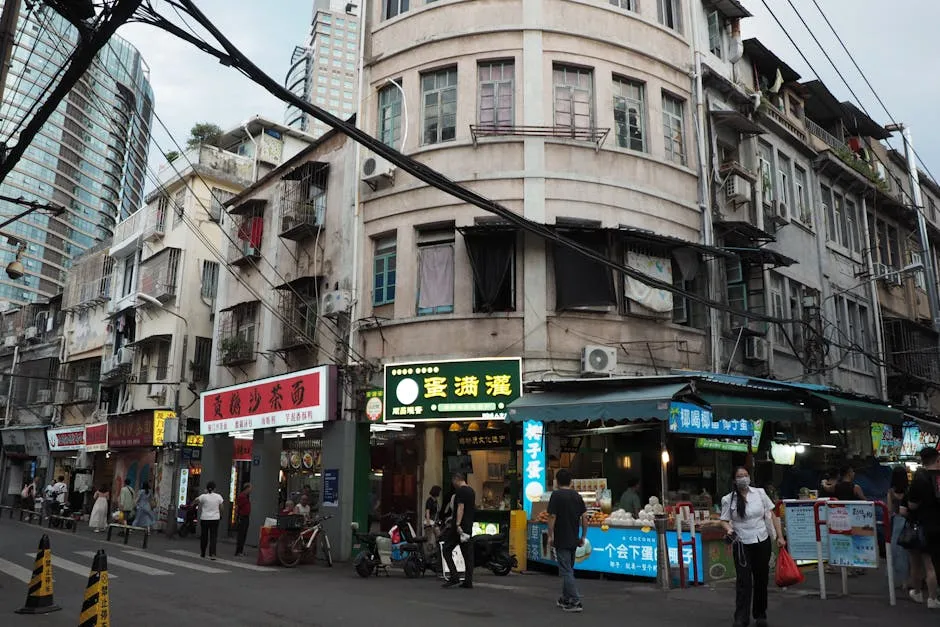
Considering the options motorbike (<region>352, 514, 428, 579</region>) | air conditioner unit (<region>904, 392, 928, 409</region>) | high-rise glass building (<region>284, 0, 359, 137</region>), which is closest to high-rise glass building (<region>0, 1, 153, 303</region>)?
high-rise glass building (<region>284, 0, 359, 137</region>)

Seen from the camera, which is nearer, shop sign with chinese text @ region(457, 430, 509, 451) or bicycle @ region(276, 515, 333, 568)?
bicycle @ region(276, 515, 333, 568)

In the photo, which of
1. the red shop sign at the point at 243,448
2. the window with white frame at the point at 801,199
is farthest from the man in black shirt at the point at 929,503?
the red shop sign at the point at 243,448

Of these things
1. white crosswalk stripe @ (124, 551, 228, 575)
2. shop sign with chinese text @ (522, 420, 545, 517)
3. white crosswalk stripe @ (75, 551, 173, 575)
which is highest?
shop sign with chinese text @ (522, 420, 545, 517)

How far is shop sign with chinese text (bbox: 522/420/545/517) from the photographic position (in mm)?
14312

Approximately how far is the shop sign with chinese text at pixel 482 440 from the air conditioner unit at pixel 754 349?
21.4 feet

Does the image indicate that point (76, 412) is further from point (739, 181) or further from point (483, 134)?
point (739, 181)

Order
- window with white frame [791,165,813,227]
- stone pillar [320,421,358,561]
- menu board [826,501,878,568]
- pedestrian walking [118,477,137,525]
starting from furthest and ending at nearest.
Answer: pedestrian walking [118,477,137,525] → window with white frame [791,165,813,227] → stone pillar [320,421,358,561] → menu board [826,501,878,568]

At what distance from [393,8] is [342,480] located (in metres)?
11.4

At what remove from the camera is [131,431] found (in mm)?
28422

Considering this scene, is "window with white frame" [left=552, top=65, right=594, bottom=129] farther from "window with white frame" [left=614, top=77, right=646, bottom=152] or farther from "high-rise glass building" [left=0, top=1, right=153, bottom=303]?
"high-rise glass building" [left=0, top=1, right=153, bottom=303]

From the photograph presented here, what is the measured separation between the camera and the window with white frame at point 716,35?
65.8 feet

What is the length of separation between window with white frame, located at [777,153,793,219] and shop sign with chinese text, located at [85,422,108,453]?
26.8 metres

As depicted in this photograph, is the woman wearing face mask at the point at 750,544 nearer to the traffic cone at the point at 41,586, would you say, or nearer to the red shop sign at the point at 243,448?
the traffic cone at the point at 41,586

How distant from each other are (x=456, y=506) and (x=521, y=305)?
5.12 meters
